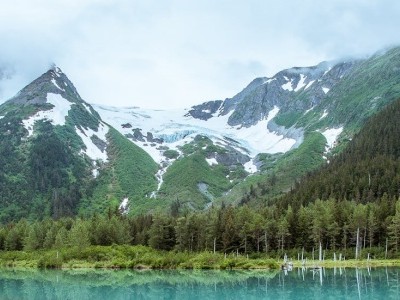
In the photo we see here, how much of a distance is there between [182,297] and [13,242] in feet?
291

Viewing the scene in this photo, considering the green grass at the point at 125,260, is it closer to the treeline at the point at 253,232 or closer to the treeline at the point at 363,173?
the treeline at the point at 253,232

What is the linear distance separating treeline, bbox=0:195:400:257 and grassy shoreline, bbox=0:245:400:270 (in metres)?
7.86

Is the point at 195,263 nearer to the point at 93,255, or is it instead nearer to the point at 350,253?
the point at 93,255

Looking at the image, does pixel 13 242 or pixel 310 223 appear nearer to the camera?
pixel 310 223

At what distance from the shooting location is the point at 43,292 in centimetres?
6000

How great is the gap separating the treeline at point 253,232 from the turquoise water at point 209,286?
29110 mm

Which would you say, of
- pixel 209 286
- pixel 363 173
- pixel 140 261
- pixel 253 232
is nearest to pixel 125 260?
pixel 140 261

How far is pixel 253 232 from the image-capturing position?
113438 millimetres

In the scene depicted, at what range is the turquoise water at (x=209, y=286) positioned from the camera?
177 feet

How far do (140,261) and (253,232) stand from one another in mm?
26045

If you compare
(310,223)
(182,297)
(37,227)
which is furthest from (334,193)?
(182,297)

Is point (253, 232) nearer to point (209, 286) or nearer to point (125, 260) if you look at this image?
point (125, 260)

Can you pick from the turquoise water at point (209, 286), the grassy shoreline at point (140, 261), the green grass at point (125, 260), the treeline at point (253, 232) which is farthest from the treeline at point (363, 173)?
the turquoise water at point (209, 286)

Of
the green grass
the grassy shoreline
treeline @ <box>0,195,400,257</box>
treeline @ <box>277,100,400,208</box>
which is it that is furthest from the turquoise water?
treeline @ <box>277,100,400,208</box>
